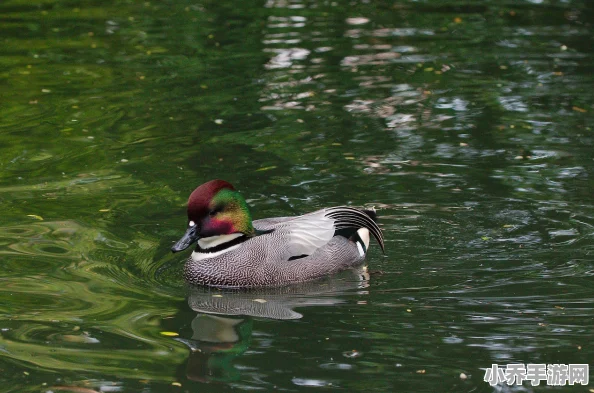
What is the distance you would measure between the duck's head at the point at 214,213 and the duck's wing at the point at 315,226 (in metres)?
0.33

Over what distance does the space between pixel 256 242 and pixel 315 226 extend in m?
0.55

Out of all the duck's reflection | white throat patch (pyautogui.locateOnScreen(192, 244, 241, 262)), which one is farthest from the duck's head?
the duck's reflection

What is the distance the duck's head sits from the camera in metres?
8.41

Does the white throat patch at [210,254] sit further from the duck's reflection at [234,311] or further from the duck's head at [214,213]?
the duck's reflection at [234,311]

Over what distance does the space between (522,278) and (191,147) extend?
465 cm

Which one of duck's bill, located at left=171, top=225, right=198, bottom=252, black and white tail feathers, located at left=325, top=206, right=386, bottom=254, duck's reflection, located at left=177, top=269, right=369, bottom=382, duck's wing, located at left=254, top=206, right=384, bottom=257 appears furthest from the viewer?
black and white tail feathers, located at left=325, top=206, right=386, bottom=254

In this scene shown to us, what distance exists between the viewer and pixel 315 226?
29.1ft

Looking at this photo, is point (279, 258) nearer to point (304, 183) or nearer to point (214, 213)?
point (214, 213)

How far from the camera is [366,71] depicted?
15.0 meters

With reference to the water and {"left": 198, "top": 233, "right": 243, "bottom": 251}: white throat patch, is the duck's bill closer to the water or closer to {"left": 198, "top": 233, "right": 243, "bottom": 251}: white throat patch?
{"left": 198, "top": 233, "right": 243, "bottom": 251}: white throat patch

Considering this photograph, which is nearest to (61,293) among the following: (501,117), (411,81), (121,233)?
(121,233)

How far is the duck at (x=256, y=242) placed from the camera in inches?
334

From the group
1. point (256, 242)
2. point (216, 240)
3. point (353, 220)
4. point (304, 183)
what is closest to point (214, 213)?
point (216, 240)

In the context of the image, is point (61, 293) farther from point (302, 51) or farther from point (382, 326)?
point (302, 51)
